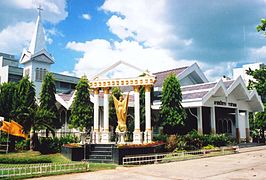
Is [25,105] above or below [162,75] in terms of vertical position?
below

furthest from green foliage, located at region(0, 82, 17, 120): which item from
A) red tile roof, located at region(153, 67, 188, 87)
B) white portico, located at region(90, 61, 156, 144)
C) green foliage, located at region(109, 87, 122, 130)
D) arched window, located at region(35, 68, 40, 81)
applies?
arched window, located at region(35, 68, 40, 81)

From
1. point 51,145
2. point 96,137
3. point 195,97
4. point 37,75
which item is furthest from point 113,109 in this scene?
point 37,75

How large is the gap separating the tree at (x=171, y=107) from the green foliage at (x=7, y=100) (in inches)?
438

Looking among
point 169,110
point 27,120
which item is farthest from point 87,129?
point 169,110

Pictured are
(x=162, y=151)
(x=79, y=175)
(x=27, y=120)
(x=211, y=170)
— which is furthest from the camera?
(x=27, y=120)

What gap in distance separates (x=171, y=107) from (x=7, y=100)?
1231 centimetres

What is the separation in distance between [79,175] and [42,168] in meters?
1.40

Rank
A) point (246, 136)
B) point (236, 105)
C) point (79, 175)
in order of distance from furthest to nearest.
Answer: point (246, 136), point (236, 105), point (79, 175)

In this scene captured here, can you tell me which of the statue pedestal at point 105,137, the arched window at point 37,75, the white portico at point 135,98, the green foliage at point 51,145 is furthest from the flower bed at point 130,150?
the arched window at point 37,75

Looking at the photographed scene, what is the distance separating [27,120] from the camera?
1952 centimetres

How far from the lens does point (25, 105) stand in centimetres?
2166

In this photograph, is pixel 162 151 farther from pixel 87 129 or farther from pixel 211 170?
pixel 87 129

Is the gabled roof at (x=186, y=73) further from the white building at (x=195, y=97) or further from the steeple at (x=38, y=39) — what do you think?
the steeple at (x=38, y=39)

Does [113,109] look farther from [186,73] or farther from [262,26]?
[262,26]
